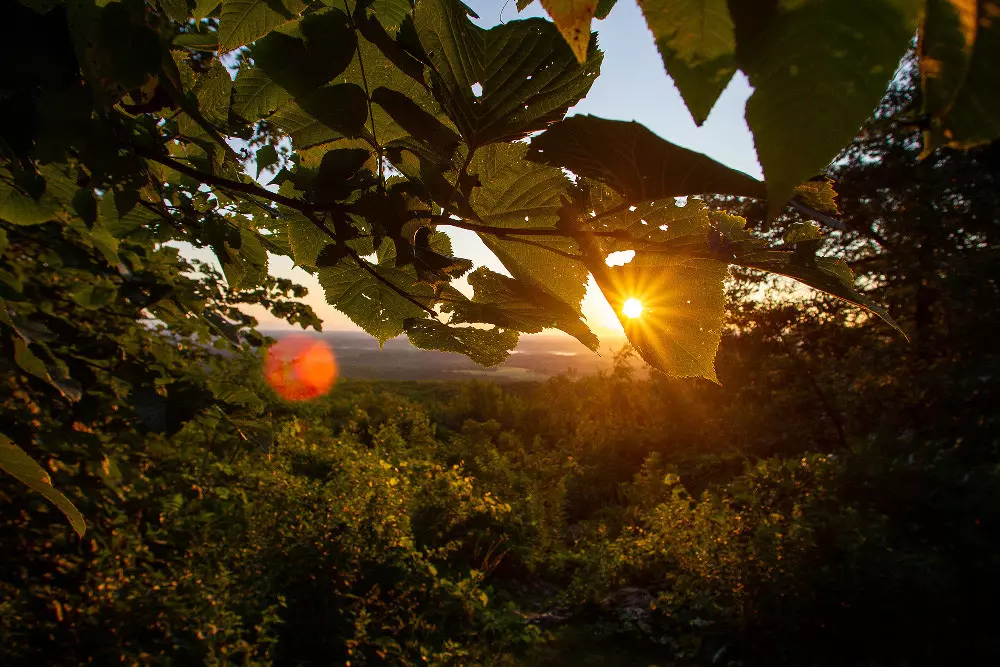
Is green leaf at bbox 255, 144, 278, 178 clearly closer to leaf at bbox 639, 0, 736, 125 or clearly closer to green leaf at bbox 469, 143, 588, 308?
green leaf at bbox 469, 143, 588, 308

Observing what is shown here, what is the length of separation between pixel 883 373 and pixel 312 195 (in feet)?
→ 30.2

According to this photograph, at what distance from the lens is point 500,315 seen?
0.68 meters

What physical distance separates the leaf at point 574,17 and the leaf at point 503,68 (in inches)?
7.8

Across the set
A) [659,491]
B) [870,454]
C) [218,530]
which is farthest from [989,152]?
[218,530]

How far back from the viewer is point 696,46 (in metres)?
0.25

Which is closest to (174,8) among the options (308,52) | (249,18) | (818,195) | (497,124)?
(249,18)

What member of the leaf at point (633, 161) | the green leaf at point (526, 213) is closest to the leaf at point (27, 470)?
the green leaf at point (526, 213)

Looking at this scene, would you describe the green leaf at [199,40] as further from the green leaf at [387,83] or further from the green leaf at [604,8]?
the green leaf at [604,8]


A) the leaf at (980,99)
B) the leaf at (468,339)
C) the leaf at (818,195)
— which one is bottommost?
the leaf at (468,339)

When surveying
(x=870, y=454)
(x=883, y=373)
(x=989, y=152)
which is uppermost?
(x=989, y=152)

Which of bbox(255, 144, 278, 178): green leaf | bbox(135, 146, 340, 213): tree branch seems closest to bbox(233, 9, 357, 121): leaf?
bbox(135, 146, 340, 213): tree branch

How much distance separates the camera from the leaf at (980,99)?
0.22 meters

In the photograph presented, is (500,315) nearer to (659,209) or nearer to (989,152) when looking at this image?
(659,209)

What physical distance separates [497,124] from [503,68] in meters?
0.05
